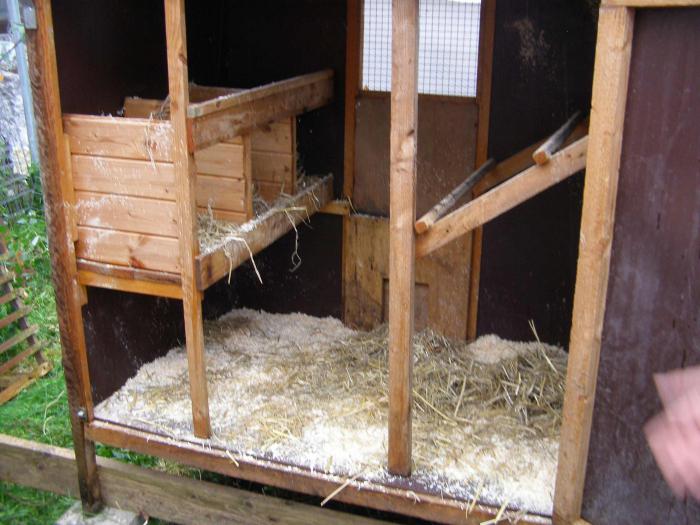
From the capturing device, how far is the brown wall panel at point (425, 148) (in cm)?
402

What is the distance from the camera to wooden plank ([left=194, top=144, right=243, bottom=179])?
3.51 m

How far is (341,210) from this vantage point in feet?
14.5

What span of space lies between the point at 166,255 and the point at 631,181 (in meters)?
1.79

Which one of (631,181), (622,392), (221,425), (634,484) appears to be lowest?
(221,425)

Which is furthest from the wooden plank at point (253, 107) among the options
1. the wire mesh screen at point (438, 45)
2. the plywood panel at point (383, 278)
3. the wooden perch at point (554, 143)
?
the wooden perch at point (554, 143)

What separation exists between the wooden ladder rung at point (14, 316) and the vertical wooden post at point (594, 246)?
145 inches

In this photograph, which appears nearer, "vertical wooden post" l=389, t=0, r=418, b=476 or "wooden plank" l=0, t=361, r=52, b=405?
"vertical wooden post" l=389, t=0, r=418, b=476

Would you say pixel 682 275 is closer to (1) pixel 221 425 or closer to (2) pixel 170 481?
(1) pixel 221 425

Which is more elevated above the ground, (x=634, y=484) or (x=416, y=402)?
(x=634, y=484)

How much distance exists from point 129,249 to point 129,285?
0.53 feet

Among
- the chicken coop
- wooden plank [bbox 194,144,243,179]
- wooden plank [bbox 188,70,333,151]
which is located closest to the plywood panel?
the chicken coop

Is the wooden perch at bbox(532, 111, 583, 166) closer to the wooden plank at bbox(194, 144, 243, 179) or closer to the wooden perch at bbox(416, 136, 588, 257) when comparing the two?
the wooden perch at bbox(416, 136, 588, 257)

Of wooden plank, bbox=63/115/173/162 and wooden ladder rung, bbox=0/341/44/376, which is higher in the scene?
wooden plank, bbox=63/115/173/162

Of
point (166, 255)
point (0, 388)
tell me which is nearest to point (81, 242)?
point (166, 255)
